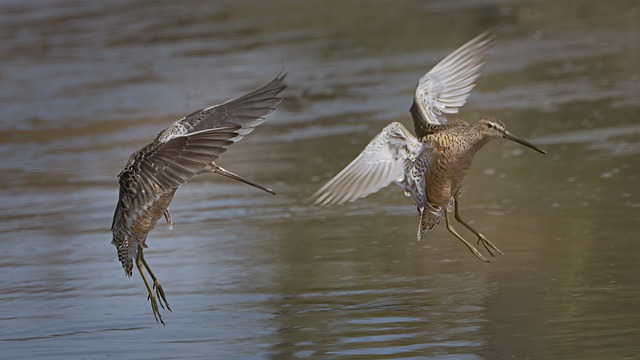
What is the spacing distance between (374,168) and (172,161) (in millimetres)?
1212

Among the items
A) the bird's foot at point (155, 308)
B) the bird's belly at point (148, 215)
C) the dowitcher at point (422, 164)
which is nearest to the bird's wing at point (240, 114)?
the bird's belly at point (148, 215)

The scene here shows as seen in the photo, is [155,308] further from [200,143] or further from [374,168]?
[374,168]

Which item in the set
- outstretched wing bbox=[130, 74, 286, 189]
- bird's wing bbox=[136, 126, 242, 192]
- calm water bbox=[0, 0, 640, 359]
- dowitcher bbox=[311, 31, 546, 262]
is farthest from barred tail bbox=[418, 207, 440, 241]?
bird's wing bbox=[136, 126, 242, 192]

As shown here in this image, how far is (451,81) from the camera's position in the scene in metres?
7.57

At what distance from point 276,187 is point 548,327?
3.58 metres

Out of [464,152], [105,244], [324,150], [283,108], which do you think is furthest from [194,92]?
[464,152]

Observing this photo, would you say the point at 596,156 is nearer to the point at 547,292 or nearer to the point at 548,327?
the point at 547,292

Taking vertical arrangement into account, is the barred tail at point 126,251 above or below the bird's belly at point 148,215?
below

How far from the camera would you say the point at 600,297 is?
6180 millimetres

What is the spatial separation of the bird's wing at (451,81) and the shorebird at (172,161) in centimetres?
142

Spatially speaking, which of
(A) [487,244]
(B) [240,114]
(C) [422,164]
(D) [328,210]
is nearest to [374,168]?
(C) [422,164]

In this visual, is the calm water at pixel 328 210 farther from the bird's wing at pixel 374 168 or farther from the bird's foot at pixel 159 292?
the bird's wing at pixel 374 168

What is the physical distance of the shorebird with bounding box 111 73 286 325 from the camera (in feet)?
19.2

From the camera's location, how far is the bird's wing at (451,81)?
7.46 m
